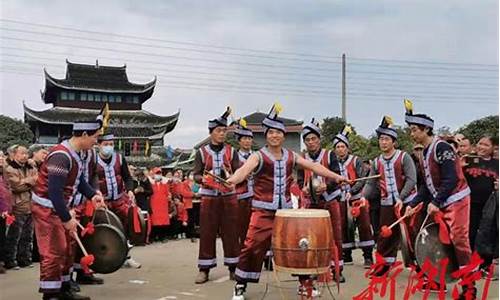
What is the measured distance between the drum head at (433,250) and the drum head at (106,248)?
266 cm

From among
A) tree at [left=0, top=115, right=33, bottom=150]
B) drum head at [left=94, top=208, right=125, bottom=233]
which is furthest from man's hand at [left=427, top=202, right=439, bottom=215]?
tree at [left=0, top=115, right=33, bottom=150]

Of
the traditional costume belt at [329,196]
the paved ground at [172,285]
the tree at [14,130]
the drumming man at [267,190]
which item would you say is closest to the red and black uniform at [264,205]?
the drumming man at [267,190]

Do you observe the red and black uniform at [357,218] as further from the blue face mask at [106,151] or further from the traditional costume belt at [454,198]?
the blue face mask at [106,151]

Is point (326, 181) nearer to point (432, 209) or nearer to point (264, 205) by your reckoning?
point (264, 205)

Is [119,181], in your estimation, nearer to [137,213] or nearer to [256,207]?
[137,213]

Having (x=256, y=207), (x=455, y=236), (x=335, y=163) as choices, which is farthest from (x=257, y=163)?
(x=455, y=236)

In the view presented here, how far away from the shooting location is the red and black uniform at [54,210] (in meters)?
4.92

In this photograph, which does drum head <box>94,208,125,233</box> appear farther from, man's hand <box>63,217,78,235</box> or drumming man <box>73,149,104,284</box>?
man's hand <box>63,217,78,235</box>

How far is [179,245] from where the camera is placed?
9703mm

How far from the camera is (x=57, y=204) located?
191 inches

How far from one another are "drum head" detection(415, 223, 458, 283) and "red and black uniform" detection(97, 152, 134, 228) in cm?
351

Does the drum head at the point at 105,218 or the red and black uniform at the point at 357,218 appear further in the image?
the red and black uniform at the point at 357,218

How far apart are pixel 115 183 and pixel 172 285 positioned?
58.9 inches

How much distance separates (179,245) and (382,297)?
15.9 feet
